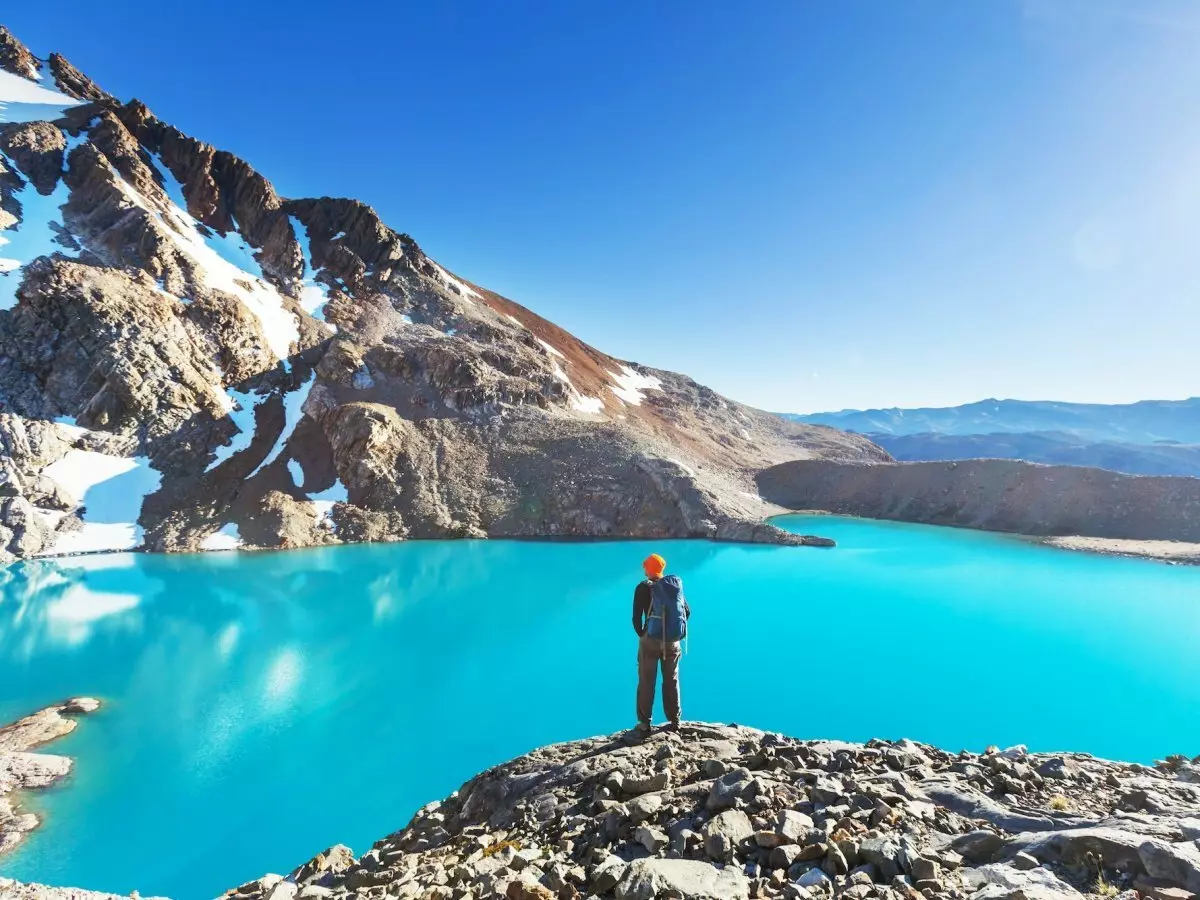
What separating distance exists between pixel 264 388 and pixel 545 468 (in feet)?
69.7

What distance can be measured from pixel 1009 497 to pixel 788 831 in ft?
151

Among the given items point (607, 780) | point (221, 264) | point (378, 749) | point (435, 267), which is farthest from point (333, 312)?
point (607, 780)

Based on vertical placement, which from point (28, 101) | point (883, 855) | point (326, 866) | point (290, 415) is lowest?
point (326, 866)

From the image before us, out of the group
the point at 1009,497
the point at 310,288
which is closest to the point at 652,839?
the point at 1009,497

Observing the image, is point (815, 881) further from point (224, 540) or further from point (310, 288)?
point (310, 288)

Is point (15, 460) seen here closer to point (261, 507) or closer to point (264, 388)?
Result: point (261, 507)

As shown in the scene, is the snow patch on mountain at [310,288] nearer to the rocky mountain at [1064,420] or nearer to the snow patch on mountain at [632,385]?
the snow patch on mountain at [632,385]

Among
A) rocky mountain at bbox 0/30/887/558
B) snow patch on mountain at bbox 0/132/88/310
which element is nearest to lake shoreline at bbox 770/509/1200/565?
rocky mountain at bbox 0/30/887/558

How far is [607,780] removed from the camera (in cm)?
533

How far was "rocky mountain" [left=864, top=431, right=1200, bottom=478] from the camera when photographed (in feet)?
293

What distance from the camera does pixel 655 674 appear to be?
6.72 meters

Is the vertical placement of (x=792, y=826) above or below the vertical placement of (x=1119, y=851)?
below

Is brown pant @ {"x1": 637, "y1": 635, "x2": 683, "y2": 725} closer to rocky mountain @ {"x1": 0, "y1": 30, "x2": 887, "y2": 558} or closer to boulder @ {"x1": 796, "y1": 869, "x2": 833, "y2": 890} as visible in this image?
boulder @ {"x1": 796, "y1": 869, "x2": 833, "y2": 890}

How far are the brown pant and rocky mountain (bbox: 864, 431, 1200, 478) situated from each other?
8393 centimetres
